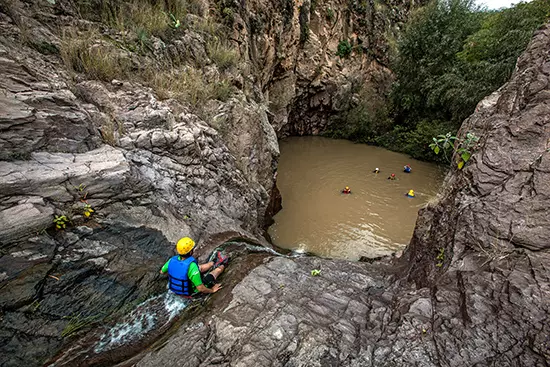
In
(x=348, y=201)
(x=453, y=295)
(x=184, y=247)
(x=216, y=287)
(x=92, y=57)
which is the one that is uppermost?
(x=92, y=57)

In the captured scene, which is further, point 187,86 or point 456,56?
point 456,56

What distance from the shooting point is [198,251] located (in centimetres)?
381

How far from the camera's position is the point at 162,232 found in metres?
3.54

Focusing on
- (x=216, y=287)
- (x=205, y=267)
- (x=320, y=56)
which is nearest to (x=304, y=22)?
(x=320, y=56)

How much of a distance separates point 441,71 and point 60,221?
54.3 ft

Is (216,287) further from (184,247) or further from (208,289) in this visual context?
(184,247)

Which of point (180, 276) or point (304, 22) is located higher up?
point (304, 22)

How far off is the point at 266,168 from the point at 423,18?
14429mm

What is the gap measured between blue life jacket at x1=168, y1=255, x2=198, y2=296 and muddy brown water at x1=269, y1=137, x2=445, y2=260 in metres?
3.76

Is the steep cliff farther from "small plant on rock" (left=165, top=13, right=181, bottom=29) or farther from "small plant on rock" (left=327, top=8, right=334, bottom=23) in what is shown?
"small plant on rock" (left=327, top=8, right=334, bottom=23)

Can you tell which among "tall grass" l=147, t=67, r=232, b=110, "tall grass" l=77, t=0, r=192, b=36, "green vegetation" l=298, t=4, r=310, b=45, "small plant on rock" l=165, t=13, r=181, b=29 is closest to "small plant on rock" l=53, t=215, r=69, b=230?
"tall grass" l=147, t=67, r=232, b=110

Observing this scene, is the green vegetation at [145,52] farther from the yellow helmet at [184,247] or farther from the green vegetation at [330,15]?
the green vegetation at [330,15]

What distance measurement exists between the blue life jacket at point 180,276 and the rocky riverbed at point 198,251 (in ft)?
0.69

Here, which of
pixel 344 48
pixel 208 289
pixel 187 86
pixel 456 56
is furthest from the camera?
pixel 344 48
